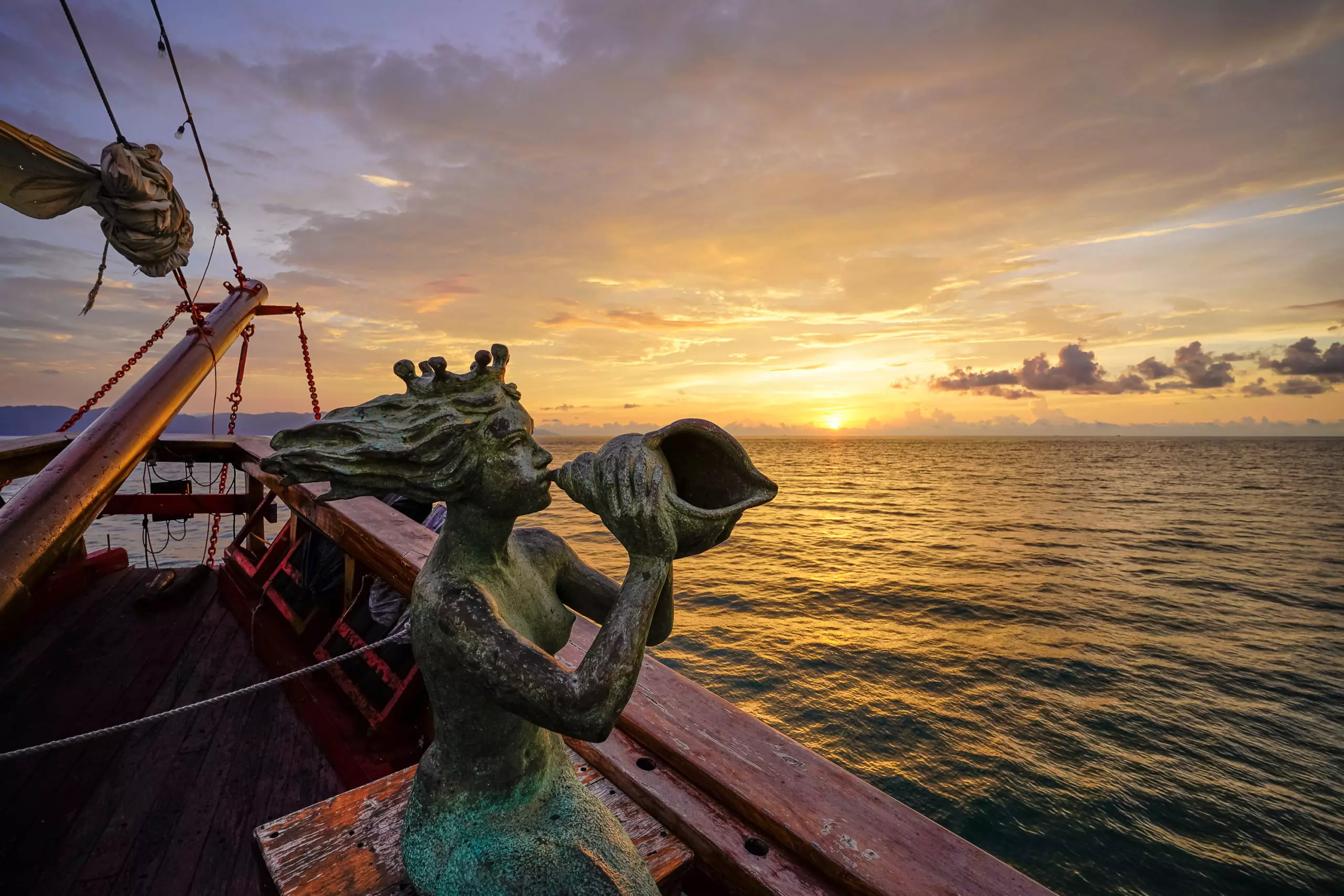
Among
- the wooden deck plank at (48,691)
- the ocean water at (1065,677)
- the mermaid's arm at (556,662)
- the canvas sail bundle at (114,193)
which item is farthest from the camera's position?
the ocean water at (1065,677)

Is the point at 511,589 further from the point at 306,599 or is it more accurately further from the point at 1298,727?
the point at 1298,727

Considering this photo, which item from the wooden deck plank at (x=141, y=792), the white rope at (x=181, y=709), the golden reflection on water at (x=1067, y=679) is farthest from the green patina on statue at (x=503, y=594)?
the golden reflection on water at (x=1067, y=679)

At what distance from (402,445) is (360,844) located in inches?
49.9

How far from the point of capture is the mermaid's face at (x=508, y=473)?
4.56ft

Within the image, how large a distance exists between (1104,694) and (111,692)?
12035 millimetres

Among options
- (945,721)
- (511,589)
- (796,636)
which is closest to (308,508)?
(511,589)

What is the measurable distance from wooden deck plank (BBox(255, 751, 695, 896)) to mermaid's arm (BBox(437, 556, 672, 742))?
1.82 ft

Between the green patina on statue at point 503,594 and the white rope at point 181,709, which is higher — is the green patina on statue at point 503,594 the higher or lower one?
the higher one

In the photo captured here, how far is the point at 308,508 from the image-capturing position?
154 inches

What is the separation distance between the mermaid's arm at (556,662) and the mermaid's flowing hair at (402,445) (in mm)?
273

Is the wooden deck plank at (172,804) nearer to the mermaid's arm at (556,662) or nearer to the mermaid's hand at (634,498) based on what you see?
the mermaid's arm at (556,662)

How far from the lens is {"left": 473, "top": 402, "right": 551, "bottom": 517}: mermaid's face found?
139 cm

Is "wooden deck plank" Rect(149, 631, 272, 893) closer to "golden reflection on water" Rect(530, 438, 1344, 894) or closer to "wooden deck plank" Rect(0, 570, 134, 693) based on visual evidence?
"wooden deck plank" Rect(0, 570, 134, 693)

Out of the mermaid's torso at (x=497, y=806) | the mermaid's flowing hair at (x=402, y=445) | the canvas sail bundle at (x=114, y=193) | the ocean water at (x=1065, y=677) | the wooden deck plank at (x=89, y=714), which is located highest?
the canvas sail bundle at (x=114, y=193)
